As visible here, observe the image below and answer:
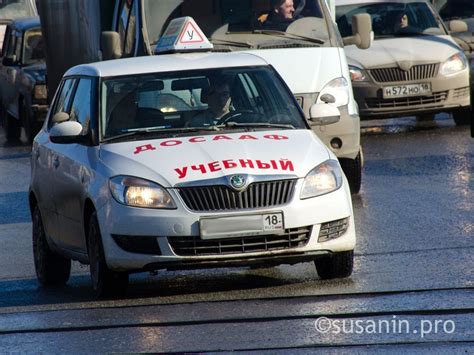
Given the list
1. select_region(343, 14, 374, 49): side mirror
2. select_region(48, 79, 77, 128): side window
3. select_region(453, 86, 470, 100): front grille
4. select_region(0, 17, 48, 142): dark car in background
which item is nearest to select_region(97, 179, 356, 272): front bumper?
select_region(48, 79, 77, 128): side window

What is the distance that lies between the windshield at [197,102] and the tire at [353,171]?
12.8 ft

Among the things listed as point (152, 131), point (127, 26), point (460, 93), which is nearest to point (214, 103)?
point (152, 131)

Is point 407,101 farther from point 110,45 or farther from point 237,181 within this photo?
point 237,181

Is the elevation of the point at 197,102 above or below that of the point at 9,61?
above

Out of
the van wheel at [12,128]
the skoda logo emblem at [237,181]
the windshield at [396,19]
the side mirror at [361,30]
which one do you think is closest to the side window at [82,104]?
the skoda logo emblem at [237,181]

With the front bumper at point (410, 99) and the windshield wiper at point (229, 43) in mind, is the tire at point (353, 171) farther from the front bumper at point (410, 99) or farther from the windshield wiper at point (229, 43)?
the front bumper at point (410, 99)

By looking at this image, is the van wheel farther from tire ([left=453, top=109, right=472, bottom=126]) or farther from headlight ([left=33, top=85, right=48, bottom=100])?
tire ([left=453, top=109, right=472, bottom=126])

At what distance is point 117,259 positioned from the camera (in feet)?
31.2

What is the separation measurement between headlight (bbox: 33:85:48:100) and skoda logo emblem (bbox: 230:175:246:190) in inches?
583

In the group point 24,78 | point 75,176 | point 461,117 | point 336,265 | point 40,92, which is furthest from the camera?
point 24,78

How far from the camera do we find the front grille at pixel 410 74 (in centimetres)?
Result: 2034

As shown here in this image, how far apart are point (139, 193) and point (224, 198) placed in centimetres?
51

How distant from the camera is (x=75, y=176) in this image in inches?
406

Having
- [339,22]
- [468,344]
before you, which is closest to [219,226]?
[468,344]
